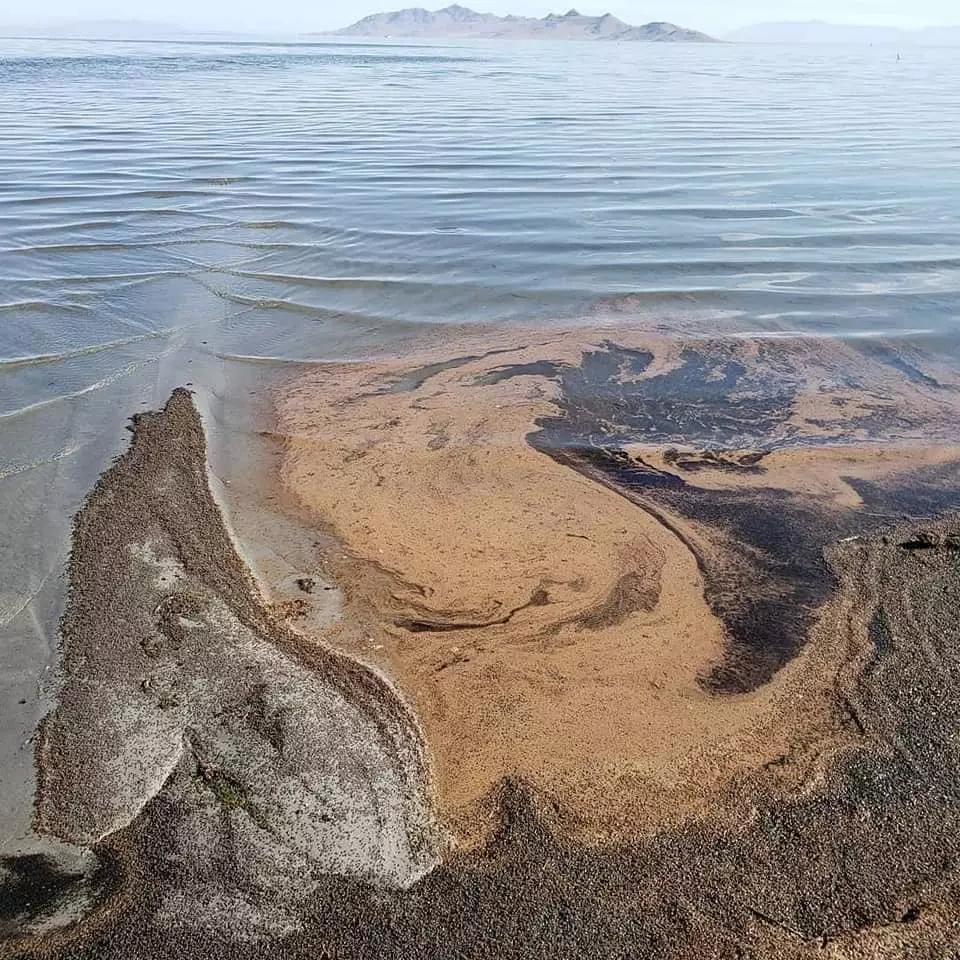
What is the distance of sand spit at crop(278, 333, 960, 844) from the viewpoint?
3494mm

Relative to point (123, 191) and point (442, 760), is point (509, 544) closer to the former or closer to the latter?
point (442, 760)

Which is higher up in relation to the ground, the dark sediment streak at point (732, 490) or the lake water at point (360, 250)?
the lake water at point (360, 250)

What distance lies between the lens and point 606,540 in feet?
16.3

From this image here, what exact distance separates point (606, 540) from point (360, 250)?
25.8 ft

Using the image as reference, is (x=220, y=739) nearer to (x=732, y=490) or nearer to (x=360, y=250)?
(x=732, y=490)

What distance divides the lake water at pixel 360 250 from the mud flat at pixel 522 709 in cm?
50

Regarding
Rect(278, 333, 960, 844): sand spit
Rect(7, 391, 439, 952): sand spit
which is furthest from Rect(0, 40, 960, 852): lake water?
Rect(278, 333, 960, 844): sand spit

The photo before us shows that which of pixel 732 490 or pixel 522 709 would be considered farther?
pixel 732 490

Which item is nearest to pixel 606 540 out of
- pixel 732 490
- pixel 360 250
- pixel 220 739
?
pixel 732 490

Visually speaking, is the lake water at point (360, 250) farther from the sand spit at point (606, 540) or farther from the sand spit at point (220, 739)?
the sand spit at point (606, 540)

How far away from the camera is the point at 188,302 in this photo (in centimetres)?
948

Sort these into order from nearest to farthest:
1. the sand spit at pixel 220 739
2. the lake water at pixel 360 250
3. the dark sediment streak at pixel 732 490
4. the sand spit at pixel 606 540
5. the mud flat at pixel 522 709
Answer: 1. the mud flat at pixel 522 709
2. the sand spit at pixel 220 739
3. the sand spit at pixel 606 540
4. the dark sediment streak at pixel 732 490
5. the lake water at pixel 360 250

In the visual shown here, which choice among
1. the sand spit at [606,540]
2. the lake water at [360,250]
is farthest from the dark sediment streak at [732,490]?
the lake water at [360,250]

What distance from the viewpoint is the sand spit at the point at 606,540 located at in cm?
349
